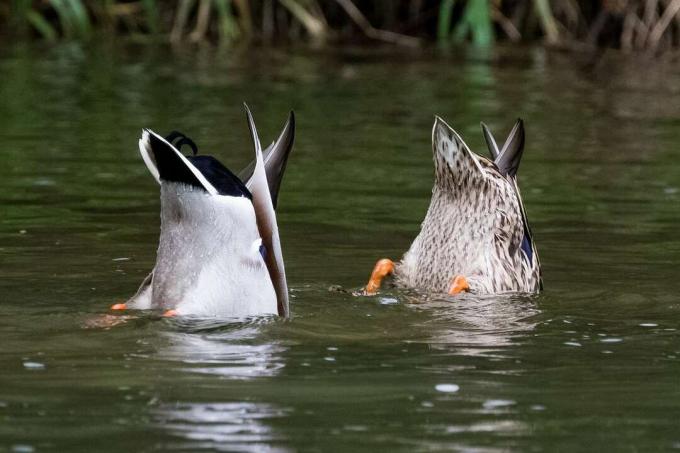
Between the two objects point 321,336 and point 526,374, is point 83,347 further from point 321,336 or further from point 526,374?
point 526,374

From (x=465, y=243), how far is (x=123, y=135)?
5.36m

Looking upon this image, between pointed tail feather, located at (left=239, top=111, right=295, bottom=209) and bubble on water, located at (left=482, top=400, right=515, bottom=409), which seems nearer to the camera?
bubble on water, located at (left=482, top=400, right=515, bottom=409)

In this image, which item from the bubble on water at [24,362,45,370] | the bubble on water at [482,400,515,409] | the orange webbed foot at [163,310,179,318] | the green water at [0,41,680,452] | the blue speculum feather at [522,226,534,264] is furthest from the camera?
the blue speculum feather at [522,226,534,264]

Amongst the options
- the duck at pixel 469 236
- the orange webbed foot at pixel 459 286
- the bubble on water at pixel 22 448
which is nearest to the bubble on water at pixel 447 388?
the bubble on water at pixel 22 448

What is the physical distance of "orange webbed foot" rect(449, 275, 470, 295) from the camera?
7188 mm

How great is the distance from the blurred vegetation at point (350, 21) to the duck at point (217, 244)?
11910 mm

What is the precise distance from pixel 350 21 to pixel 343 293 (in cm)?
1291

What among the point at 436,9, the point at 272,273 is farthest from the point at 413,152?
the point at 436,9

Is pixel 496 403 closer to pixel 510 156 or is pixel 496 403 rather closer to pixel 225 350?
pixel 225 350

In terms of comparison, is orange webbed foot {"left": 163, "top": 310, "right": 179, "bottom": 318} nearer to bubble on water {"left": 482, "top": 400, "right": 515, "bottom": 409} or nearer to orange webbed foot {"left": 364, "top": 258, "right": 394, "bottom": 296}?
orange webbed foot {"left": 364, "top": 258, "right": 394, "bottom": 296}

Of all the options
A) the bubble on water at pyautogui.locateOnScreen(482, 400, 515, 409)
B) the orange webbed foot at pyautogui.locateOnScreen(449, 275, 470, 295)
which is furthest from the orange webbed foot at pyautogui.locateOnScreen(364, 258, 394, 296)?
the bubble on water at pyautogui.locateOnScreen(482, 400, 515, 409)

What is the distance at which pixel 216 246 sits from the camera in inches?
238

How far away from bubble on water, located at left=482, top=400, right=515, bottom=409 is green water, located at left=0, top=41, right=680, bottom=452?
1cm

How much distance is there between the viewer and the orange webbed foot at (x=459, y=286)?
7.19 m
